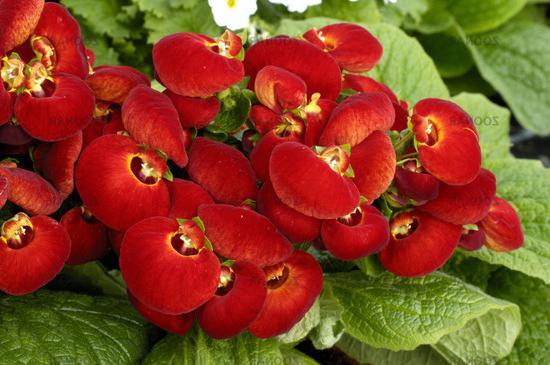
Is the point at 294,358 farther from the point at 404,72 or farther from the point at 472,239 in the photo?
the point at 404,72

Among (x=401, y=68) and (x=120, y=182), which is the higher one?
(x=120, y=182)

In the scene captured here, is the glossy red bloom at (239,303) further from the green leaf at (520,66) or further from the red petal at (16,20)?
the green leaf at (520,66)

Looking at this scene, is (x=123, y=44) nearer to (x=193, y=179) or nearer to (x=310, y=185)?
(x=193, y=179)

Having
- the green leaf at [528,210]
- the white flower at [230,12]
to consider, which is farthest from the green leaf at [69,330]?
the white flower at [230,12]

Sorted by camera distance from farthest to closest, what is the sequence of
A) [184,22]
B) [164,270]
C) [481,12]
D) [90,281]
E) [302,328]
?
[481,12] < [184,22] < [90,281] < [302,328] < [164,270]

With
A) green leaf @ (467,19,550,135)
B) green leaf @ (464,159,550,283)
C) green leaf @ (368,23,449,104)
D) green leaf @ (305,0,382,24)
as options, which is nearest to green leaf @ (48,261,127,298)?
green leaf @ (464,159,550,283)

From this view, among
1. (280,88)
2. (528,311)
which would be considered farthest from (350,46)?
(528,311)

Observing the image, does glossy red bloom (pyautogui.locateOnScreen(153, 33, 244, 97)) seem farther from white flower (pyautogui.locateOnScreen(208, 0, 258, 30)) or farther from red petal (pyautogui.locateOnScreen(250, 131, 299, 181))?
white flower (pyautogui.locateOnScreen(208, 0, 258, 30))
